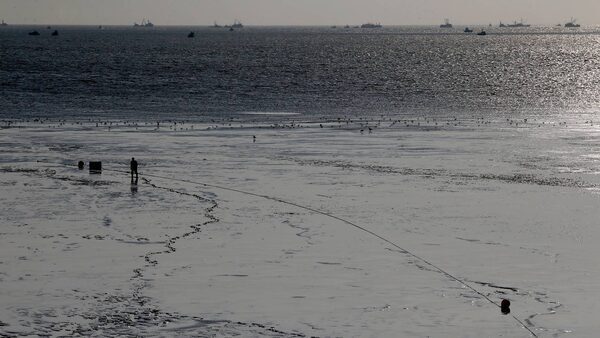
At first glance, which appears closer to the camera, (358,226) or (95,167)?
(358,226)

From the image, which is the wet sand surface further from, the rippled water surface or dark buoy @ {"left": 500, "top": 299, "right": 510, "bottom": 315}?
the rippled water surface

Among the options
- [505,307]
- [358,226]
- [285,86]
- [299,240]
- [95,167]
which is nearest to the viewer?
[505,307]

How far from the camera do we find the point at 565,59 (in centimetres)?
18450

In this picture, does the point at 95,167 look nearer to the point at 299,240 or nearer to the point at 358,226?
the point at 358,226

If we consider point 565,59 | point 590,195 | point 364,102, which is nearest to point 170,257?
point 590,195

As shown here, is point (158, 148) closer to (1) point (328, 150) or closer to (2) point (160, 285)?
(1) point (328, 150)

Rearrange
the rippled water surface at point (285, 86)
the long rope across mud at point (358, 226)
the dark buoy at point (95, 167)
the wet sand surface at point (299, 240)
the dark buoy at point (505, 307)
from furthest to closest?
the rippled water surface at point (285, 86), the dark buoy at point (95, 167), the long rope across mud at point (358, 226), the dark buoy at point (505, 307), the wet sand surface at point (299, 240)

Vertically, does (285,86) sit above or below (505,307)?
below

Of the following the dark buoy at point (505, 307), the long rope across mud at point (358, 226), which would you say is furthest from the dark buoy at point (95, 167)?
the dark buoy at point (505, 307)

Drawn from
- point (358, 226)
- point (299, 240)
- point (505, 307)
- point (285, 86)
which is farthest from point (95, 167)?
point (285, 86)

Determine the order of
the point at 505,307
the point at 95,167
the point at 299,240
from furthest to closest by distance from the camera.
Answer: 1. the point at 95,167
2. the point at 299,240
3. the point at 505,307

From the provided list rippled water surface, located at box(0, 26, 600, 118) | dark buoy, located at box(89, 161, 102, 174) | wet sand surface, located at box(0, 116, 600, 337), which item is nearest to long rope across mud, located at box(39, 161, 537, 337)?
wet sand surface, located at box(0, 116, 600, 337)

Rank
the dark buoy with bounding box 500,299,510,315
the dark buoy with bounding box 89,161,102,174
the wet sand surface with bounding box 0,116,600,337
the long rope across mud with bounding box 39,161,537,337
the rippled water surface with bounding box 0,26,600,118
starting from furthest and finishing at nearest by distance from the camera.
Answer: the rippled water surface with bounding box 0,26,600,118 < the dark buoy with bounding box 89,161,102,174 < the long rope across mud with bounding box 39,161,537,337 < the dark buoy with bounding box 500,299,510,315 < the wet sand surface with bounding box 0,116,600,337

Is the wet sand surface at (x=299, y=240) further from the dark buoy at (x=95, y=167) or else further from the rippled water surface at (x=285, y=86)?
the rippled water surface at (x=285, y=86)
